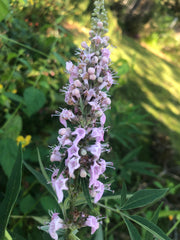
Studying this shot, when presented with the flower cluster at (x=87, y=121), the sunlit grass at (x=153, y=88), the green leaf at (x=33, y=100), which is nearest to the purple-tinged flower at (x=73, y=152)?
the flower cluster at (x=87, y=121)

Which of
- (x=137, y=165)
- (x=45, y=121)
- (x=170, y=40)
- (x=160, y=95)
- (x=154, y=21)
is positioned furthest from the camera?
(x=170, y=40)

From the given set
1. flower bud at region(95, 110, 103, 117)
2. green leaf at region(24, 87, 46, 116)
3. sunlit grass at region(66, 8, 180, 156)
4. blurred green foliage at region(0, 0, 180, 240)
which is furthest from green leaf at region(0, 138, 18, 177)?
sunlit grass at region(66, 8, 180, 156)

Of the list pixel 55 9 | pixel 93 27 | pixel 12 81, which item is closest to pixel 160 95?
pixel 55 9

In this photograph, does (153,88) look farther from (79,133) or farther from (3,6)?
(79,133)

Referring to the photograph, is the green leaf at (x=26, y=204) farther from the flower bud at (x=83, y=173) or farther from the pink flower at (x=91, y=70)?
the pink flower at (x=91, y=70)

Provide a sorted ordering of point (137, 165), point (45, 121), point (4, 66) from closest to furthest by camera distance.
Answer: point (4, 66)
point (137, 165)
point (45, 121)

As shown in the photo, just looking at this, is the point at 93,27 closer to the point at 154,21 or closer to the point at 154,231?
the point at 154,231
